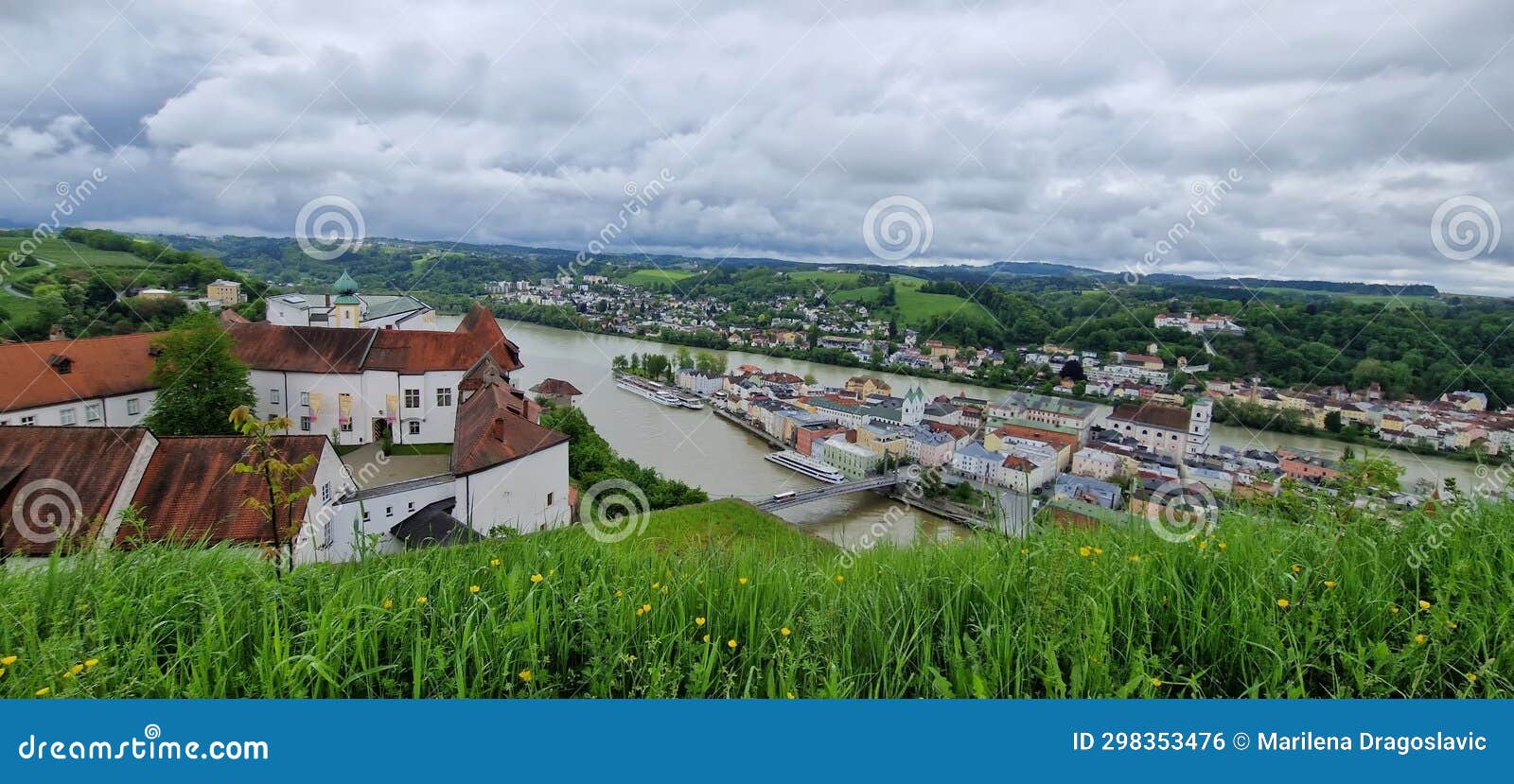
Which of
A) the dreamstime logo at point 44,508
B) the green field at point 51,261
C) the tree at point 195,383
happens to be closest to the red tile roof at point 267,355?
the tree at point 195,383

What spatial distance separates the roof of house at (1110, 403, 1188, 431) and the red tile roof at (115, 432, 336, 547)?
2550cm

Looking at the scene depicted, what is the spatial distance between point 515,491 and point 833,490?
13374mm

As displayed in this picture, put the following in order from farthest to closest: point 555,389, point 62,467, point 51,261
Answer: point 555,389, point 51,261, point 62,467

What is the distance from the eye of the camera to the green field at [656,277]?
4072cm

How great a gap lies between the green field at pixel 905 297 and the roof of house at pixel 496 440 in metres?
26.2

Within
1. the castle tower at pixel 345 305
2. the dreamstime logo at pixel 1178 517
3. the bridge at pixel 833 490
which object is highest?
the castle tower at pixel 345 305

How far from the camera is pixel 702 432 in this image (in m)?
30.6

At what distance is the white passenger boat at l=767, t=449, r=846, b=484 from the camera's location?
25.2 m

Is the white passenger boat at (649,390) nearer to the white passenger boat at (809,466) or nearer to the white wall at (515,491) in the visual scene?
the white passenger boat at (809,466)

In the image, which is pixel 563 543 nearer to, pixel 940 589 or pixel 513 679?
pixel 513 679

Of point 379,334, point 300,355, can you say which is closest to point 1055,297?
point 379,334

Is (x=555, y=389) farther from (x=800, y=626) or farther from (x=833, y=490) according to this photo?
(x=800, y=626)

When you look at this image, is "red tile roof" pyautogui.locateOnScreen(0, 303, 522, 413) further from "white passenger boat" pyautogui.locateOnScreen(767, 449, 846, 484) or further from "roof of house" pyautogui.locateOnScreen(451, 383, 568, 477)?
"white passenger boat" pyautogui.locateOnScreen(767, 449, 846, 484)

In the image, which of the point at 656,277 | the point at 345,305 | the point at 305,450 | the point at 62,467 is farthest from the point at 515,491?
the point at 656,277
